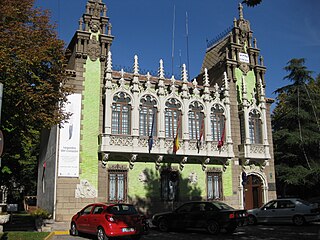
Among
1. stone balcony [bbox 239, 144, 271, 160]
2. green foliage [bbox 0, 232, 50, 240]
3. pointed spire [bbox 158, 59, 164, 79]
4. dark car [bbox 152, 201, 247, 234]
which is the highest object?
pointed spire [bbox 158, 59, 164, 79]

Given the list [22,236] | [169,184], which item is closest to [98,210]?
[22,236]

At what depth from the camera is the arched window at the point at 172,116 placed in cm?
2530

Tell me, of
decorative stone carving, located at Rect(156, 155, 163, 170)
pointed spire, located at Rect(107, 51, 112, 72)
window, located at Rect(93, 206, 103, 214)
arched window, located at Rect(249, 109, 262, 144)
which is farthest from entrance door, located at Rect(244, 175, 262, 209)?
window, located at Rect(93, 206, 103, 214)

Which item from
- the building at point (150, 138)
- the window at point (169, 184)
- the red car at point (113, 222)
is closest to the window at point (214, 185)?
the building at point (150, 138)

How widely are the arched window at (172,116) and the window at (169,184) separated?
2.65 m

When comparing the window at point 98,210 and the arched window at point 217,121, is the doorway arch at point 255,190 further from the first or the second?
the window at point 98,210

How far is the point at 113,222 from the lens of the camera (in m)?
13.7

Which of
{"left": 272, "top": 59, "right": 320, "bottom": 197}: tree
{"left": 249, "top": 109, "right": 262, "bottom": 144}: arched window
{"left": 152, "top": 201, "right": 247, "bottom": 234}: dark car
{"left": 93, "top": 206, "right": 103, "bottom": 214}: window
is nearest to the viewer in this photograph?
{"left": 93, "top": 206, "right": 103, "bottom": 214}: window

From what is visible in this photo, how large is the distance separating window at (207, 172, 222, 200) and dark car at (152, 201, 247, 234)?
27.4 feet

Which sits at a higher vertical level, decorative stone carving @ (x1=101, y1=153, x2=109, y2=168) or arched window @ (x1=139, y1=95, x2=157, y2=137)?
arched window @ (x1=139, y1=95, x2=157, y2=137)

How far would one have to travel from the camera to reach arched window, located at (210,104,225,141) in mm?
26797

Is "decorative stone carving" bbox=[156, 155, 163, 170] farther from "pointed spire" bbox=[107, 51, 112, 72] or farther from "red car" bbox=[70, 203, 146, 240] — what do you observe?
"red car" bbox=[70, 203, 146, 240]

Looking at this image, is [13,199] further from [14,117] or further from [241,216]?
[241,216]

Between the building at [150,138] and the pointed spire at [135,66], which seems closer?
the building at [150,138]
